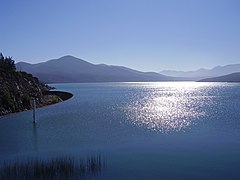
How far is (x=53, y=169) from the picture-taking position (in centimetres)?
1692

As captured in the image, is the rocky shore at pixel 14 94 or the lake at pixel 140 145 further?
the rocky shore at pixel 14 94

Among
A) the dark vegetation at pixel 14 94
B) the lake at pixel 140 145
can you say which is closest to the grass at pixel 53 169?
the lake at pixel 140 145

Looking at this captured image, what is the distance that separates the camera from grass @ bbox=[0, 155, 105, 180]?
1603cm

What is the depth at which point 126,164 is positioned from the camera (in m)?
19.3

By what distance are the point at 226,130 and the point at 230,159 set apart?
1261 cm

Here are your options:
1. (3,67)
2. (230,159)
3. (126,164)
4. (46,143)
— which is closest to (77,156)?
(126,164)

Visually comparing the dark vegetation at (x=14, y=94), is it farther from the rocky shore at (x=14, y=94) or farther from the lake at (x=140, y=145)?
the lake at (x=140, y=145)

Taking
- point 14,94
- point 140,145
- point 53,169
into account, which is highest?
point 14,94

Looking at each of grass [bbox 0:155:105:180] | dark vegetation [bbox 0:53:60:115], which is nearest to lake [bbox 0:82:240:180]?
grass [bbox 0:155:105:180]

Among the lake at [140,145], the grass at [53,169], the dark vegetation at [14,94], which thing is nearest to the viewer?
the grass at [53,169]

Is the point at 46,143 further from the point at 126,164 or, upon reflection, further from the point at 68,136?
the point at 126,164

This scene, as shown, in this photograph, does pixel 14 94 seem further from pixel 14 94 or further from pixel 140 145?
pixel 140 145

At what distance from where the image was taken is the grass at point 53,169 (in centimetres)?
1603

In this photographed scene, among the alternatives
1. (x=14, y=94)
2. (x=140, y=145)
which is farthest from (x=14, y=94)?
(x=140, y=145)
